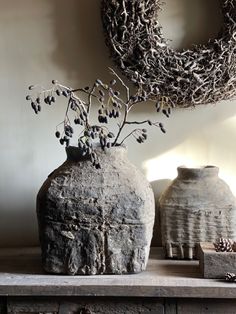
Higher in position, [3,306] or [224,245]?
[224,245]

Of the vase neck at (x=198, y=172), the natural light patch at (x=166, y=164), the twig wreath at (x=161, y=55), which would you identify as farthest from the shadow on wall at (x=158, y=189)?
the twig wreath at (x=161, y=55)

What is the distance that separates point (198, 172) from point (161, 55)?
320mm

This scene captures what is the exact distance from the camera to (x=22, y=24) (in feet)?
5.21

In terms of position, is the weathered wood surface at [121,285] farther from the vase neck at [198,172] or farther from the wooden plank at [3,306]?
the vase neck at [198,172]

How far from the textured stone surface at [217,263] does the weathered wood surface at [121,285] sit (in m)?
0.02

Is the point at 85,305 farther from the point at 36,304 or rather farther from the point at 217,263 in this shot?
the point at 217,263

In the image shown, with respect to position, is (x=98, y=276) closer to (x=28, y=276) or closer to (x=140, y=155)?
(x=28, y=276)

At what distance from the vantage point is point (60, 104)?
1.61 metres

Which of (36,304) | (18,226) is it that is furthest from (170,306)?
(18,226)

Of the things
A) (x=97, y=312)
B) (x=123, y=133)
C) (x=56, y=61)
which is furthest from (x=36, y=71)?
(x=97, y=312)

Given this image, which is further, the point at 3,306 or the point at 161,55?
the point at 161,55

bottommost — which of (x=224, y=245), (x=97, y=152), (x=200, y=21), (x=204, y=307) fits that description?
(x=204, y=307)

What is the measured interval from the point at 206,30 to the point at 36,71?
0.49m

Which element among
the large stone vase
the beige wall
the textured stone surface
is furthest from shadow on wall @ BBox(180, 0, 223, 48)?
the textured stone surface
